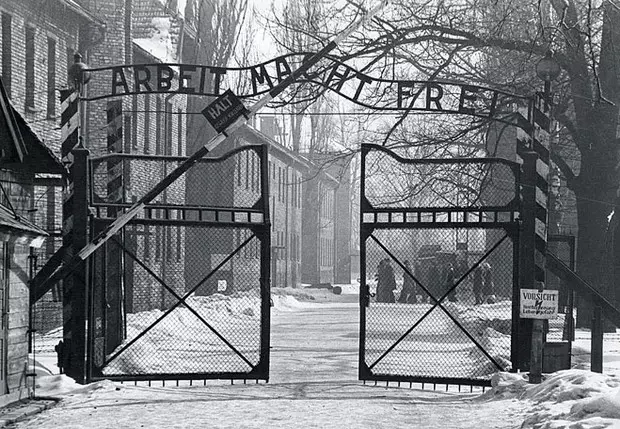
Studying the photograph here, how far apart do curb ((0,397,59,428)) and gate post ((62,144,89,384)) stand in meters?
1.28

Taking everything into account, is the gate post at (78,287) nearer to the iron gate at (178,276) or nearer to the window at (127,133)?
the iron gate at (178,276)

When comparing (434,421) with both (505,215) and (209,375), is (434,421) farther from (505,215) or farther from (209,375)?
(505,215)

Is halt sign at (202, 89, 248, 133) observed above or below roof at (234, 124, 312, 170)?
below

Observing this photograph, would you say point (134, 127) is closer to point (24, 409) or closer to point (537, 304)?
point (537, 304)

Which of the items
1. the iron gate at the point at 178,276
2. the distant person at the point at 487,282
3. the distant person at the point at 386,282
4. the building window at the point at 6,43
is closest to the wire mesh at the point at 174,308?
the iron gate at the point at 178,276

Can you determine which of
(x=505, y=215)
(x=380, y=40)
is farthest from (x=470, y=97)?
(x=505, y=215)

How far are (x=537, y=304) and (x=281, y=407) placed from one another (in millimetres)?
3415

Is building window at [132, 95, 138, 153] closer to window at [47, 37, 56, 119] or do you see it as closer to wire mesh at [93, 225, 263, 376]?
wire mesh at [93, 225, 263, 376]

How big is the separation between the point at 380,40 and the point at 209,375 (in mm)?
9645

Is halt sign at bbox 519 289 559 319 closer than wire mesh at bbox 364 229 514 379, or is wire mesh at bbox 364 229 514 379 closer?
halt sign at bbox 519 289 559 319

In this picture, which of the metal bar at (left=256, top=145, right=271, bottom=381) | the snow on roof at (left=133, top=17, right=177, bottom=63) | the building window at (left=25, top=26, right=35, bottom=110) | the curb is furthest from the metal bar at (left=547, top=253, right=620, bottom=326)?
the snow on roof at (left=133, top=17, right=177, bottom=63)

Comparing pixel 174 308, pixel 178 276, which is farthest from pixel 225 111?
pixel 178 276

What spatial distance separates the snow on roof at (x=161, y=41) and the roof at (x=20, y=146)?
2461cm

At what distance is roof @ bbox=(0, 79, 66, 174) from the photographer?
11.0 m
